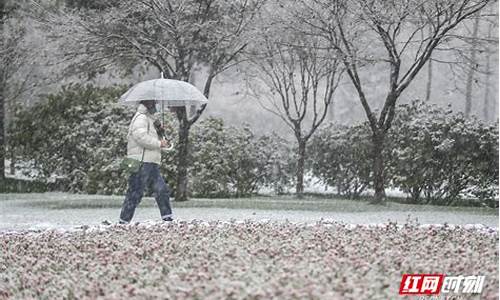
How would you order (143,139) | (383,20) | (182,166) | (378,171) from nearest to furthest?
(143,139) < (383,20) < (378,171) < (182,166)

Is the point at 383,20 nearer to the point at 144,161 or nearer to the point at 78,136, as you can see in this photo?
the point at 144,161

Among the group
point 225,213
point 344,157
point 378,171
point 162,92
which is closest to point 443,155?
point 378,171

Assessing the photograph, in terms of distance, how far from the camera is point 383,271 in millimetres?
4973

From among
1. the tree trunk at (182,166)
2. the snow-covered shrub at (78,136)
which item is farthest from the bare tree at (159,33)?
the snow-covered shrub at (78,136)

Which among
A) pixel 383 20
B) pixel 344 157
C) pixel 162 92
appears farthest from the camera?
pixel 344 157

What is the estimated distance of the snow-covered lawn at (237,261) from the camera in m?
4.28

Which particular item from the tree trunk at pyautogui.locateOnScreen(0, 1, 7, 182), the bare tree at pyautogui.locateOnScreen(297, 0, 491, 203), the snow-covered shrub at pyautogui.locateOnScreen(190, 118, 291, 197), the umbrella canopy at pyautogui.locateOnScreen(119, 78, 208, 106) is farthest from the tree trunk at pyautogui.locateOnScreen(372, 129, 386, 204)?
the tree trunk at pyautogui.locateOnScreen(0, 1, 7, 182)

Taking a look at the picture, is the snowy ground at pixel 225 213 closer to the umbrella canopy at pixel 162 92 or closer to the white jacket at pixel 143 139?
the white jacket at pixel 143 139

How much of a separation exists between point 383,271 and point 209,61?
11815 mm

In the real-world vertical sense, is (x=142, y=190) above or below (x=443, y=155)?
below

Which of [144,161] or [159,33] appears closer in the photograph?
[144,161]

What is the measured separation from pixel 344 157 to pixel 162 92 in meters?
8.24

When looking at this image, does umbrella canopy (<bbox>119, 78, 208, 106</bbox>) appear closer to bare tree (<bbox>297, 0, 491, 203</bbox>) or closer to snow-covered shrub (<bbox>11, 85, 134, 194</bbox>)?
bare tree (<bbox>297, 0, 491, 203</bbox>)

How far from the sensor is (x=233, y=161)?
1744cm
